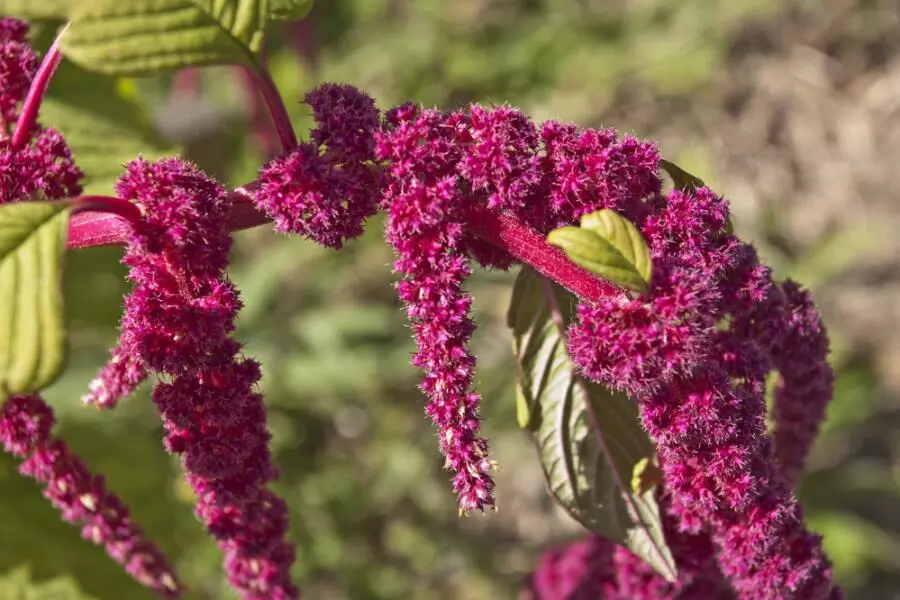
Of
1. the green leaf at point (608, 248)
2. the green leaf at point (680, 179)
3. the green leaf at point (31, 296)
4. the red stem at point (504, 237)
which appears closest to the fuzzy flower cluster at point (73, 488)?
the red stem at point (504, 237)

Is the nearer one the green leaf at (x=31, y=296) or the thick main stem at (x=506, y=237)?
the green leaf at (x=31, y=296)

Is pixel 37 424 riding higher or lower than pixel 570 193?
lower

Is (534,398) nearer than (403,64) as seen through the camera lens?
Yes

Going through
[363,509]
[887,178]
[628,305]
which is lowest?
[363,509]

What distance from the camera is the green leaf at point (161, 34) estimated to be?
97 cm

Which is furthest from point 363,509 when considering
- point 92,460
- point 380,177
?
point 380,177

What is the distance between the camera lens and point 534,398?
1686 mm

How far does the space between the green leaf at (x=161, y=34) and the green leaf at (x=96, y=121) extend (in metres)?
0.90

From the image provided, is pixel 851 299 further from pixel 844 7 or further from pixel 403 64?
pixel 403 64

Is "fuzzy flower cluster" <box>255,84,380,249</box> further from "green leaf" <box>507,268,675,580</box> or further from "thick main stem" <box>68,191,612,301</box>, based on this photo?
"green leaf" <box>507,268,675,580</box>

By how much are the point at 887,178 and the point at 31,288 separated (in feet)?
16.6

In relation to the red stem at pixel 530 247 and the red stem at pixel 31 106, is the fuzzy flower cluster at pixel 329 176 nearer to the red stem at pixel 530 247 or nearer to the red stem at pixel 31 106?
the red stem at pixel 530 247

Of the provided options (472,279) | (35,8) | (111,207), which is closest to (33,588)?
(111,207)

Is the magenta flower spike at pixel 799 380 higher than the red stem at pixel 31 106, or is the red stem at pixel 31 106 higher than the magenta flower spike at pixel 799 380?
the magenta flower spike at pixel 799 380
